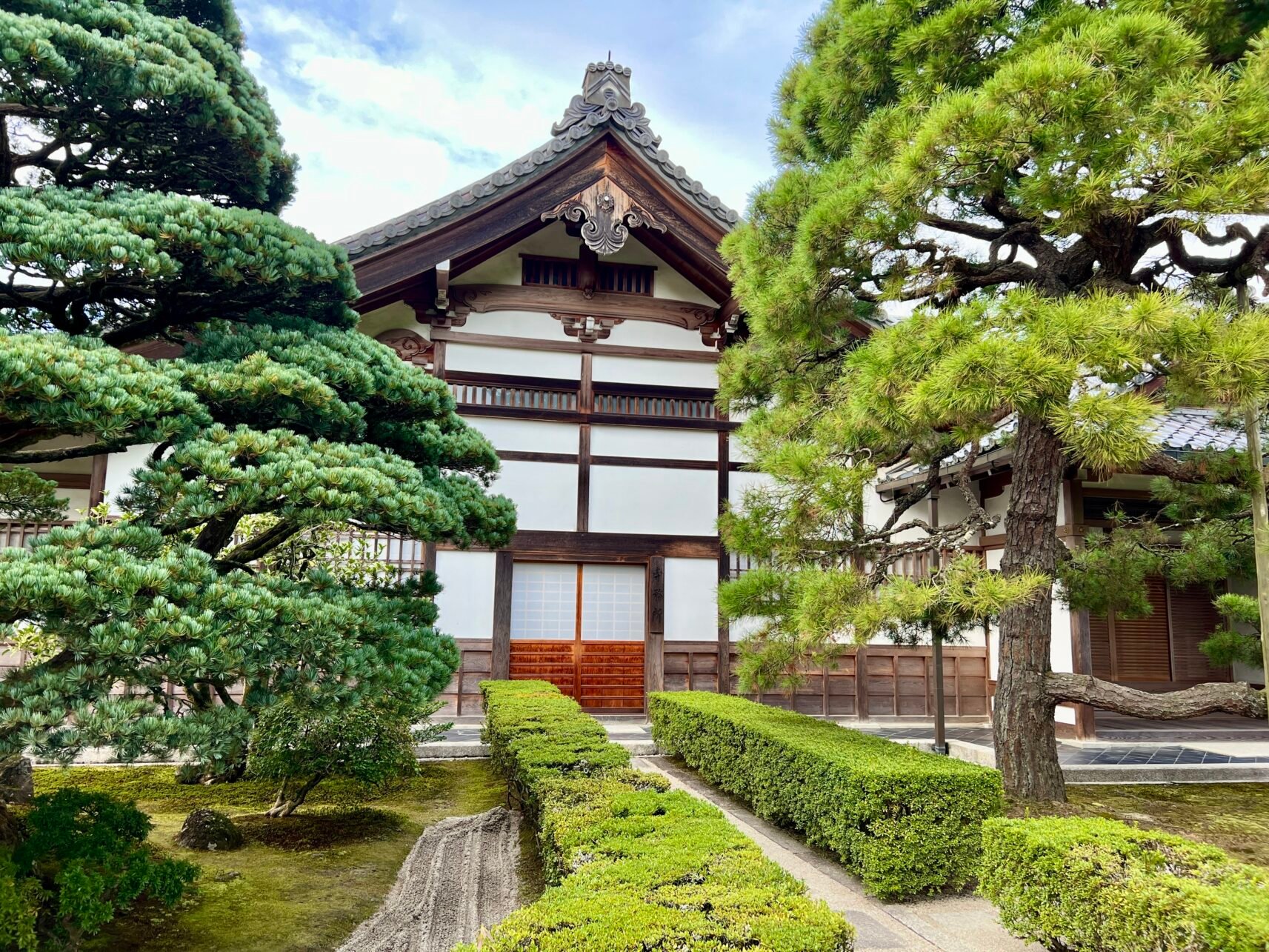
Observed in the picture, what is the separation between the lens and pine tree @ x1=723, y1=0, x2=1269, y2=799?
4.03m

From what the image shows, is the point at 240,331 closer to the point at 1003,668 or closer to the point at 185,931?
the point at 185,931

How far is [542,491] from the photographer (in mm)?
10258

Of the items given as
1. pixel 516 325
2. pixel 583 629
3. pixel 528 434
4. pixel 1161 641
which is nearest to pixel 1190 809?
pixel 1161 641

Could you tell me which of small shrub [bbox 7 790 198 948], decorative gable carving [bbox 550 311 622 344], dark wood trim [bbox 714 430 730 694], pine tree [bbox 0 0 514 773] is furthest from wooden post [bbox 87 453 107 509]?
dark wood trim [bbox 714 430 730 694]

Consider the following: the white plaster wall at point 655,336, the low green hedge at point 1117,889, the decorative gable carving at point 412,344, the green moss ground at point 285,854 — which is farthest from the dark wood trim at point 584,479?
the low green hedge at point 1117,889

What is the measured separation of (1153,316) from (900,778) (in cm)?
282

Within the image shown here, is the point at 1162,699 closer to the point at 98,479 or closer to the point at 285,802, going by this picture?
the point at 285,802

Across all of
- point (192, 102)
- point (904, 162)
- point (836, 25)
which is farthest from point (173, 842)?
point (836, 25)

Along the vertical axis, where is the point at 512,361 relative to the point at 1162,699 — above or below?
above

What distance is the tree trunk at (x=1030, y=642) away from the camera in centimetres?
554

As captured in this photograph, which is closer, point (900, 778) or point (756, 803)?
point (900, 778)

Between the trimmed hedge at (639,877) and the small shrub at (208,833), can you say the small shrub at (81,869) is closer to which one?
Answer: the small shrub at (208,833)

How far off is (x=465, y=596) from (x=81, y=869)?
6.55m

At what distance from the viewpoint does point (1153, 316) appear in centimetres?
388
